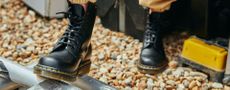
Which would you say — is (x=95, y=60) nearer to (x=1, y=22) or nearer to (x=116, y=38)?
(x=116, y=38)

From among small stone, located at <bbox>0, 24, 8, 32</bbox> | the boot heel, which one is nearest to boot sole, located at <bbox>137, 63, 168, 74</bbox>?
the boot heel

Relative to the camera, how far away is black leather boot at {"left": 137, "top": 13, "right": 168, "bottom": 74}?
1.67 m

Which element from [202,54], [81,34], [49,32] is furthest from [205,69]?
[49,32]

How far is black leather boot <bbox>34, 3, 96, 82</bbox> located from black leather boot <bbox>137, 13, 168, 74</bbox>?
0.23 m

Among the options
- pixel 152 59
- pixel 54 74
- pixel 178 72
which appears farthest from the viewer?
pixel 178 72

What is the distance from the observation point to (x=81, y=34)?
4.94 feet

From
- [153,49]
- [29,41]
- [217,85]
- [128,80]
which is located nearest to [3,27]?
[29,41]

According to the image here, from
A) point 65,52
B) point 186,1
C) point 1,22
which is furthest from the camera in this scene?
point 1,22

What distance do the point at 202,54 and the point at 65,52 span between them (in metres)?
0.61

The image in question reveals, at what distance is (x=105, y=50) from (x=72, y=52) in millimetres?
614

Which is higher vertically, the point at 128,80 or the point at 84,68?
the point at 84,68

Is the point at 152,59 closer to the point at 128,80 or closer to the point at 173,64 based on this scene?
the point at 128,80

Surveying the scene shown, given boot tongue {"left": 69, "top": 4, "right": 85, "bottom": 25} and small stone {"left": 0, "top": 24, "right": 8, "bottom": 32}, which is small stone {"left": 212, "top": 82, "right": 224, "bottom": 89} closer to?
boot tongue {"left": 69, "top": 4, "right": 85, "bottom": 25}

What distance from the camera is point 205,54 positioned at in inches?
72.3
